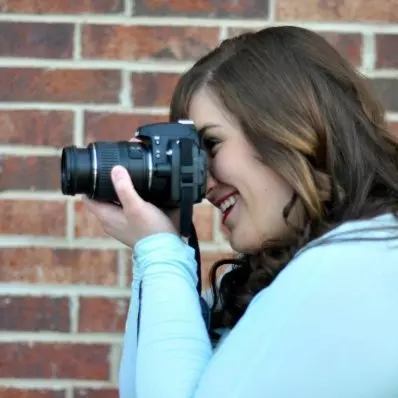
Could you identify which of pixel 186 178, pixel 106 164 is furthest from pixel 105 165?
pixel 186 178

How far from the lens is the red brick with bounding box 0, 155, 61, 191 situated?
66.5 inches

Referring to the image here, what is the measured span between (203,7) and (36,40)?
11.9 inches

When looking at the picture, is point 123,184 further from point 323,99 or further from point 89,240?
point 89,240

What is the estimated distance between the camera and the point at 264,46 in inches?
49.8

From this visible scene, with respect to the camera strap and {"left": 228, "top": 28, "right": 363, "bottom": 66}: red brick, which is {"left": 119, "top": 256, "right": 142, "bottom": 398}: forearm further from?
{"left": 228, "top": 28, "right": 363, "bottom": 66}: red brick

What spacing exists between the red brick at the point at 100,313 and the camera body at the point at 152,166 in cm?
52

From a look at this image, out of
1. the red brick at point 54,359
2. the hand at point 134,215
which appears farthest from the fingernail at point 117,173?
the red brick at point 54,359

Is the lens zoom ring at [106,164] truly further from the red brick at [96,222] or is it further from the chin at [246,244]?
the red brick at [96,222]

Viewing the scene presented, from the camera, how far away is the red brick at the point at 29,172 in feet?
5.54

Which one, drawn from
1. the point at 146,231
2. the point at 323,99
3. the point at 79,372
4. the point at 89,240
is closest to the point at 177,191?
the point at 146,231

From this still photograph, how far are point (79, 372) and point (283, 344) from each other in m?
0.79

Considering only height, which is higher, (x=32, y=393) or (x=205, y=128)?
(x=205, y=128)

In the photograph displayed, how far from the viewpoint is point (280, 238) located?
48.4 inches

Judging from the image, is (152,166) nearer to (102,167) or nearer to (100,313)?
(102,167)
